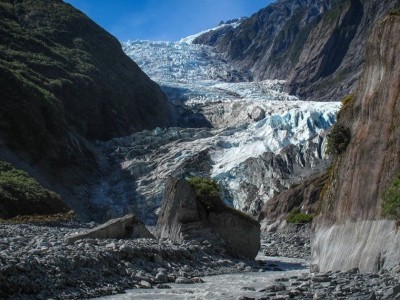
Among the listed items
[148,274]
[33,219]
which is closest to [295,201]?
[33,219]

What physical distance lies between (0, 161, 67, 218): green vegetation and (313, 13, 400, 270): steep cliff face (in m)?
25.9

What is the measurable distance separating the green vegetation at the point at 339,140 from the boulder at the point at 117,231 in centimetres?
908

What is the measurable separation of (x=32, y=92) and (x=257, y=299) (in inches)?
2667

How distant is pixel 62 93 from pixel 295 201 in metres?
47.1

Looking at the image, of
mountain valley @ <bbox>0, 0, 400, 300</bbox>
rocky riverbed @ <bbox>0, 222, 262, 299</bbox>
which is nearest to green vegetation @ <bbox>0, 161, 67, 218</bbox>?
mountain valley @ <bbox>0, 0, 400, 300</bbox>

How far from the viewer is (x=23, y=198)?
150 ft

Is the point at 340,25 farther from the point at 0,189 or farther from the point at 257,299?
the point at 257,299

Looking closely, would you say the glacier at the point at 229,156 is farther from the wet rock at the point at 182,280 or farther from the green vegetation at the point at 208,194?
the wet rock at the point at 182,280

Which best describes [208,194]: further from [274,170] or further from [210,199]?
[274,170]

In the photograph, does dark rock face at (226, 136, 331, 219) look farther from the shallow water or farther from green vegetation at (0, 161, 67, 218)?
the shallow water

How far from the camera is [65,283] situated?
15125 millimetres

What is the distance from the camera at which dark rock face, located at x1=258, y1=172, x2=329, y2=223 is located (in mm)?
58162

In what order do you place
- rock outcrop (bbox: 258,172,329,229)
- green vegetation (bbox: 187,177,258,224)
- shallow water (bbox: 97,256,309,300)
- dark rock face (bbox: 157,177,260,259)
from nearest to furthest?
shallow water (bbox: 97,256,309,300), dark rock face (bbox: 157,177,260,259), green vegetation (bbox: 187,177,258,224), rock outcrop (bbox: 258,172,329,229)

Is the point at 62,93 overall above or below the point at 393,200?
above
